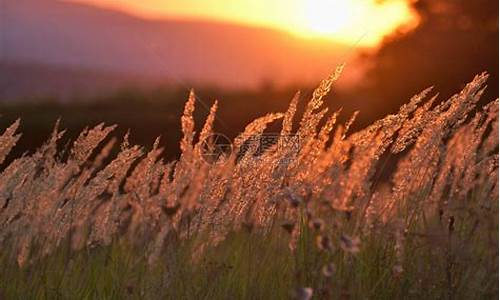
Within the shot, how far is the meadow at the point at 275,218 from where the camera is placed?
9.53ft

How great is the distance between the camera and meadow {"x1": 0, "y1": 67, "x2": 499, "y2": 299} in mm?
2906

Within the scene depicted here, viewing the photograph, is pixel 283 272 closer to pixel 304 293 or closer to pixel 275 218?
pixel 275 218

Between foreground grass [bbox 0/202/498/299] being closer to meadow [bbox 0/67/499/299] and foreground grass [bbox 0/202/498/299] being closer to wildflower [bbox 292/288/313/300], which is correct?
meadow [bbox 0/67/499/299]

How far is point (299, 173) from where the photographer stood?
3.26m

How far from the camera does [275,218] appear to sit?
350 centimetres

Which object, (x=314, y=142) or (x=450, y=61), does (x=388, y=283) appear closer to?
(x=314, y=142)
